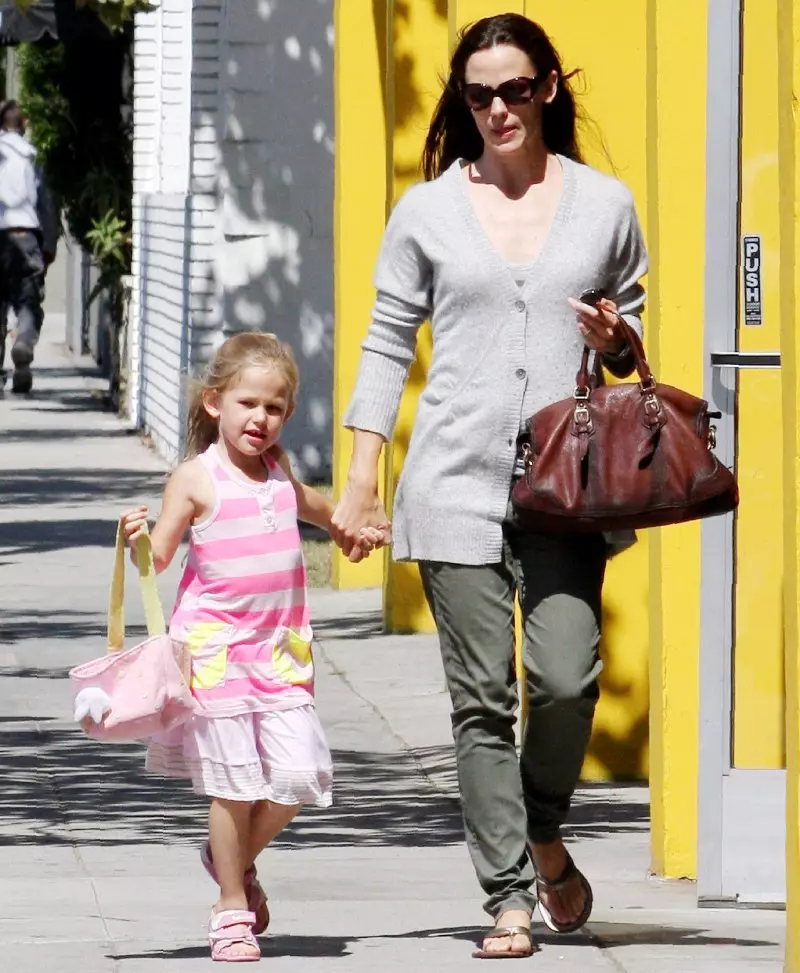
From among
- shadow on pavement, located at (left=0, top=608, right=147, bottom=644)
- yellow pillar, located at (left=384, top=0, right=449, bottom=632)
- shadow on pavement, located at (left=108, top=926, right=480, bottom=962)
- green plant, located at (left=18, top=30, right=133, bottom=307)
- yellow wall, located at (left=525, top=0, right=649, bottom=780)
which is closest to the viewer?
shadow on pavement, located at (left=108, top=926, right=480, bottom=962)

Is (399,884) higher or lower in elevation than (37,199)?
lower

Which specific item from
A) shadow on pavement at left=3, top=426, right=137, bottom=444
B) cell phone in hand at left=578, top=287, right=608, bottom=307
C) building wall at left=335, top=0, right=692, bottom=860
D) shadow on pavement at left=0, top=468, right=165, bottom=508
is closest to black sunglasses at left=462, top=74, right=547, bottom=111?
cell phone in hand at left=578, top=287, right=608, bottom=307

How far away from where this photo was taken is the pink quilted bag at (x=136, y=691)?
17.3 feet

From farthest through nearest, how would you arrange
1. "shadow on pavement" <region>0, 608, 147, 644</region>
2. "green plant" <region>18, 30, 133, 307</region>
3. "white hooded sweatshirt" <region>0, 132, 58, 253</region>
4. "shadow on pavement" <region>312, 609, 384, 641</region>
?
"green plant" <region>18, 30, 133, 307</region> → "white hooded sweatshirt" <region>0, 132, 58, 253</region> → "shadow on pavement" <region>312, 609, 384, 641</region> → "shadow on pavement" <region>0, 608, 147, 644</region>

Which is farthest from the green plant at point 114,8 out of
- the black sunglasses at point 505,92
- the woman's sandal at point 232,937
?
the woman's sandal at point 232,937

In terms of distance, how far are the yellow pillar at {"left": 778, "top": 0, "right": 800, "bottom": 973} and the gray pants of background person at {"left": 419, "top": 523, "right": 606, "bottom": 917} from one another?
63 centimetres

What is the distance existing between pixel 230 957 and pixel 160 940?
32 centimetres

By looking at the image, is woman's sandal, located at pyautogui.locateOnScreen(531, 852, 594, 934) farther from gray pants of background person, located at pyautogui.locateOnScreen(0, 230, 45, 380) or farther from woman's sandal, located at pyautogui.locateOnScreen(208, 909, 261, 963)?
gray pants of background person, located at pyautogui.locateOnScreen(0, 230, 45, 380)

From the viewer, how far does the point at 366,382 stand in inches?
215

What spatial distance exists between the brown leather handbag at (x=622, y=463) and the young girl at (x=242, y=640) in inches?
17.2

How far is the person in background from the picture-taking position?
20625 millimetres

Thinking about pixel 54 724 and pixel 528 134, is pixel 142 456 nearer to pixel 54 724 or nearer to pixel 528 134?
pixel 54 724

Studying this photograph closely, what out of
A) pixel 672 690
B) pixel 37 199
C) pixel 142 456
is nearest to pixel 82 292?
pixel 37 199

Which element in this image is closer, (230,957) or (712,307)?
(230,957)
